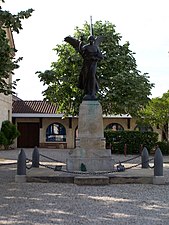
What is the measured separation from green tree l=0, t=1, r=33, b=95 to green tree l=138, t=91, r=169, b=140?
16.0 meters

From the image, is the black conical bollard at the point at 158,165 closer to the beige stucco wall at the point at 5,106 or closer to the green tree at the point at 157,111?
the green tree at the point at 157,111

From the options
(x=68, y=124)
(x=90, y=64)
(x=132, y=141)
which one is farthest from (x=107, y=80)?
(x=68, y=124)

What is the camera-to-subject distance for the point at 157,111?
30047 millimetres

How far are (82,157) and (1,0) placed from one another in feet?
18.0

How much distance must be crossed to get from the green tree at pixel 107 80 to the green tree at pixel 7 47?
11.1m

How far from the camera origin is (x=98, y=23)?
28312mm

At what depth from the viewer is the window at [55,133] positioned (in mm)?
38625

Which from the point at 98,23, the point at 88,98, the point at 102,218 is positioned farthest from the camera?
the point at 98,23

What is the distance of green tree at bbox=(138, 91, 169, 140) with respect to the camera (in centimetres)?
2964

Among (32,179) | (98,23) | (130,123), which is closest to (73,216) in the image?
(32,179)

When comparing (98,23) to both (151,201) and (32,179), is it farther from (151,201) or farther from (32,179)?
(151,201)

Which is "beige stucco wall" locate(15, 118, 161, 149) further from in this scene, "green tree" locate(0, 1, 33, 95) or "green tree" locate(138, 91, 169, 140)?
"green tree" locate(0, 1, 33, 95)

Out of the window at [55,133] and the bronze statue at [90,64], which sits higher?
the bronze statue at [90,64]

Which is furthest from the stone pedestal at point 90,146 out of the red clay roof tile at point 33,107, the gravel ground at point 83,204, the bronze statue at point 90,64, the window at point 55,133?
the window at point 55,133
